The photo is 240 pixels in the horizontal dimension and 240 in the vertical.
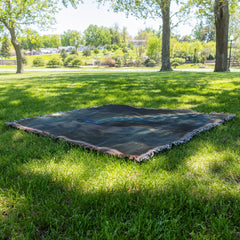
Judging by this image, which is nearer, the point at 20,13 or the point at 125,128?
the point at 125,128

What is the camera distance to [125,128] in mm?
3139

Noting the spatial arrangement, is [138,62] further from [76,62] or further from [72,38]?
[72,38]

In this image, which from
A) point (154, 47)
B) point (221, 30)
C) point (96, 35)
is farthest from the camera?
point (96, 35)

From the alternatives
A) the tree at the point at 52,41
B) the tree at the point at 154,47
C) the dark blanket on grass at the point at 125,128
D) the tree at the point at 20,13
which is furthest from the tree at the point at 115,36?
the dark blanket on grass at the point at 125,128

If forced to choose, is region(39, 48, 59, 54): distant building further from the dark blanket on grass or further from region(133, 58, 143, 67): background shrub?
the dark blanket on grass

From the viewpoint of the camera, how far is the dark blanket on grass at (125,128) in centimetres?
246

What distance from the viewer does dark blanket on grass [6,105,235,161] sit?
8.09ft

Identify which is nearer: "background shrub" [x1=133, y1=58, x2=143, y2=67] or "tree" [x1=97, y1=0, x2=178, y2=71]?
"tree" [x1=97, y1=0, x2=178, y2=71]

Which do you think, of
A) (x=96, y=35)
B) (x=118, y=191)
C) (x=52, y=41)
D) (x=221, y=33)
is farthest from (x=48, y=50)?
(x=118, y=191)

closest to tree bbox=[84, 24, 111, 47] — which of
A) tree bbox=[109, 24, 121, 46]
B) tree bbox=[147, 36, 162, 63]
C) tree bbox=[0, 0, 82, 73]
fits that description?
tree bbox=[109, 24, 121, 46]

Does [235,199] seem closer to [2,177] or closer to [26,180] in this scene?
[26,180]

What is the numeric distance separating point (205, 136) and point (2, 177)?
2.21 meters

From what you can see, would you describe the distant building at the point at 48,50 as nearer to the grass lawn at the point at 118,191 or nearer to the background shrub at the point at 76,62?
the background shrub at the point at 76,62

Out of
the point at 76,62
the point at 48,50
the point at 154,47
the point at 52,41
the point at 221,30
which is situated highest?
the point at 52,41
